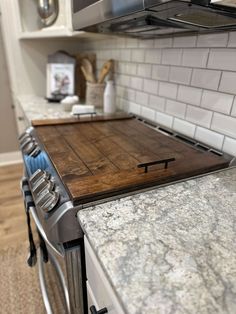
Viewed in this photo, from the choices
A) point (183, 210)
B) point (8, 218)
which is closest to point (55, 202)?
point (183, 210)

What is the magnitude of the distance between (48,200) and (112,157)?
27cm

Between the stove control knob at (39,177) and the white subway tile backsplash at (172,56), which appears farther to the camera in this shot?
the white subway tile backsplash at (172,56)

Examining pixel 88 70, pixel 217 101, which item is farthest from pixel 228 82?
pixel 88 70

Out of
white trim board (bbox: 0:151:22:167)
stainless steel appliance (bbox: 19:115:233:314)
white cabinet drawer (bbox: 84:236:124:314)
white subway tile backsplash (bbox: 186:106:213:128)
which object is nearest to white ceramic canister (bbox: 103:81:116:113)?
stainless steel appliance (bbox: 19:115:233:314)

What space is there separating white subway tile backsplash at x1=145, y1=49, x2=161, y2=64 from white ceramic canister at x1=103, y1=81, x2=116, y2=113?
246 mm

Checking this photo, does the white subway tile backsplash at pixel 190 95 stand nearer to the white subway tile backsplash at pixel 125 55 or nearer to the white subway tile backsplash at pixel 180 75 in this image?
the white subway tile backsplash at pixel 180 75

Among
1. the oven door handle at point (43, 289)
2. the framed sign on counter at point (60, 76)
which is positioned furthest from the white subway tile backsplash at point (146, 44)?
the oven door handle at point (43, 289)

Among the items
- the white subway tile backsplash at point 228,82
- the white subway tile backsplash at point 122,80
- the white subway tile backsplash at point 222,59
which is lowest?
the white subway tile backsplash at point 122,80

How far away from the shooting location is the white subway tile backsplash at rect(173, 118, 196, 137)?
100cm

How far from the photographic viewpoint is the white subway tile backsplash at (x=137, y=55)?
1259 millimetres

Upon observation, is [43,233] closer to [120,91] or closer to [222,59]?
[222,59]

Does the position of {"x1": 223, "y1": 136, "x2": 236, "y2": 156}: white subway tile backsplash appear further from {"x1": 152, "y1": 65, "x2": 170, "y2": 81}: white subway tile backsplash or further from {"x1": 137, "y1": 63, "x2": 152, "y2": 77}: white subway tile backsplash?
{"x1": 137, "y1": 63, "x2": 152, "y2": 77}: white subway tile backsplash

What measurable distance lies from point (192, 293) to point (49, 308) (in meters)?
0.80

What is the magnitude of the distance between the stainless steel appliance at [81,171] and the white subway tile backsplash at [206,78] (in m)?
0.22
